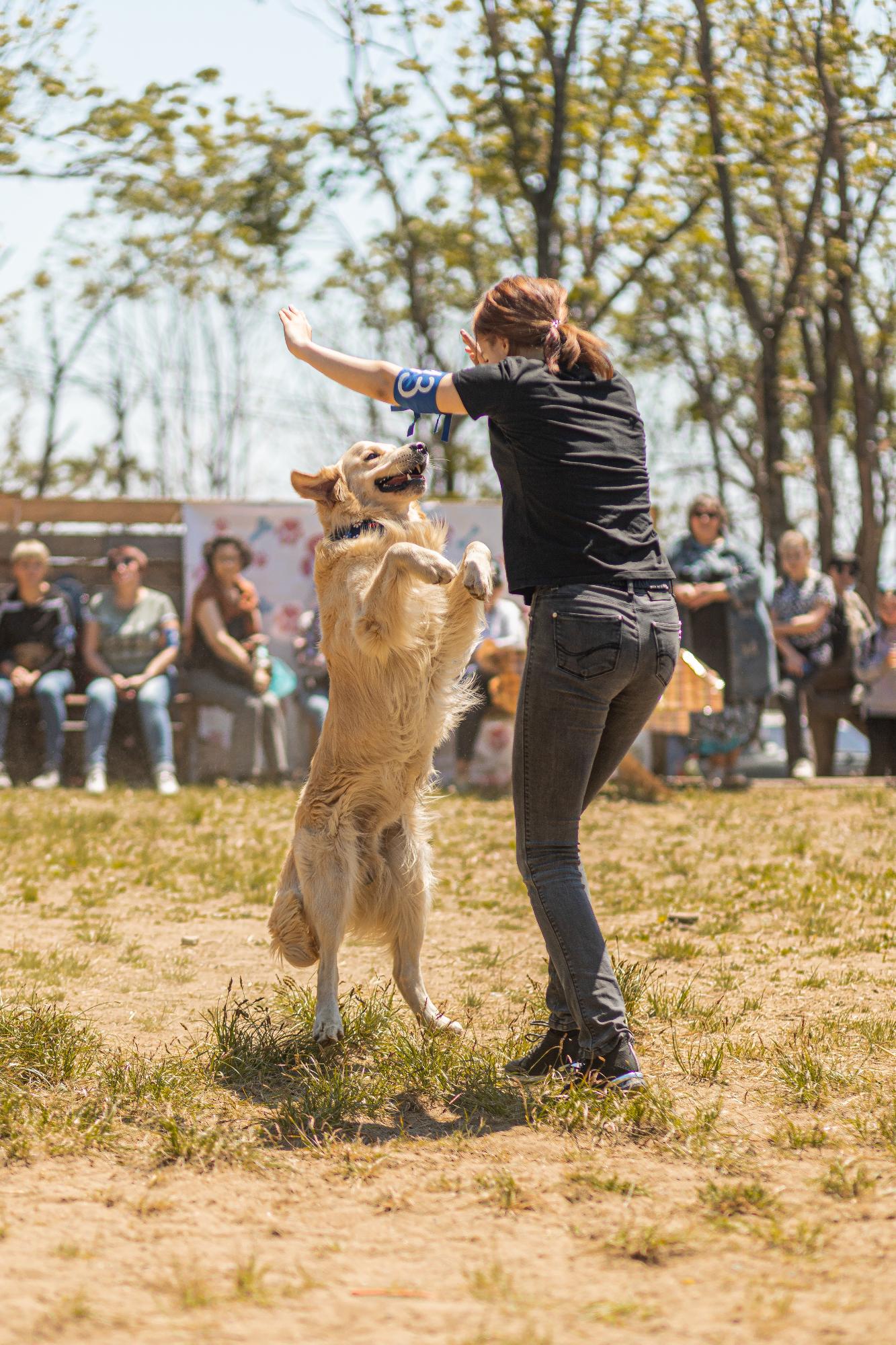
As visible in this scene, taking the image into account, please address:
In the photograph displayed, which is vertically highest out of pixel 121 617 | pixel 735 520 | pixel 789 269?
pixel 789 269

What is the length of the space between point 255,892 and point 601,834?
2561 millimetres

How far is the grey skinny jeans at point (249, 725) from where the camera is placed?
420 inches

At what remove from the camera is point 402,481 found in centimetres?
431

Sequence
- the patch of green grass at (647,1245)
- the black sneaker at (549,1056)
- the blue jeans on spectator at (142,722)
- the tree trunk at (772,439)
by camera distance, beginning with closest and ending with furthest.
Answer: the patch of green grass at (647,1245)
the black sneaker at (549,1056)
the blue jeans on spectator at (142,722)
the tree trunk at (772,439)

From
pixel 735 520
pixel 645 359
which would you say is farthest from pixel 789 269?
pixel 735 520

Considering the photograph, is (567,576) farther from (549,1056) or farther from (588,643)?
(549,1056)

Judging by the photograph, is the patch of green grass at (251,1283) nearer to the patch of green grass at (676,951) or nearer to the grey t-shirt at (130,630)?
the patch of green grass at (676,951)

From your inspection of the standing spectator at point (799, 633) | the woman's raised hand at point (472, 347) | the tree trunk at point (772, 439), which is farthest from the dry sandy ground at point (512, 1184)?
the tree trunk at point (772, 439)

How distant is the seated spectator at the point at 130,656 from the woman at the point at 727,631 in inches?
171

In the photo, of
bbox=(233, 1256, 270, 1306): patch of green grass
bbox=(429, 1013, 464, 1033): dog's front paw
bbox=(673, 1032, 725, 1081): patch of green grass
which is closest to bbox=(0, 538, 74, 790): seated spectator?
bbox=(429, 1013, 464, 1033): dog's front paw

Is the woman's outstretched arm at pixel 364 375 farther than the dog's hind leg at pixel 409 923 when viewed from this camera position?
No

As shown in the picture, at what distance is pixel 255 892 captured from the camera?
6.27 meters

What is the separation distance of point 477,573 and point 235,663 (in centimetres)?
725

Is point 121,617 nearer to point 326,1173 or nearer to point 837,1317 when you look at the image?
point 326,1173
